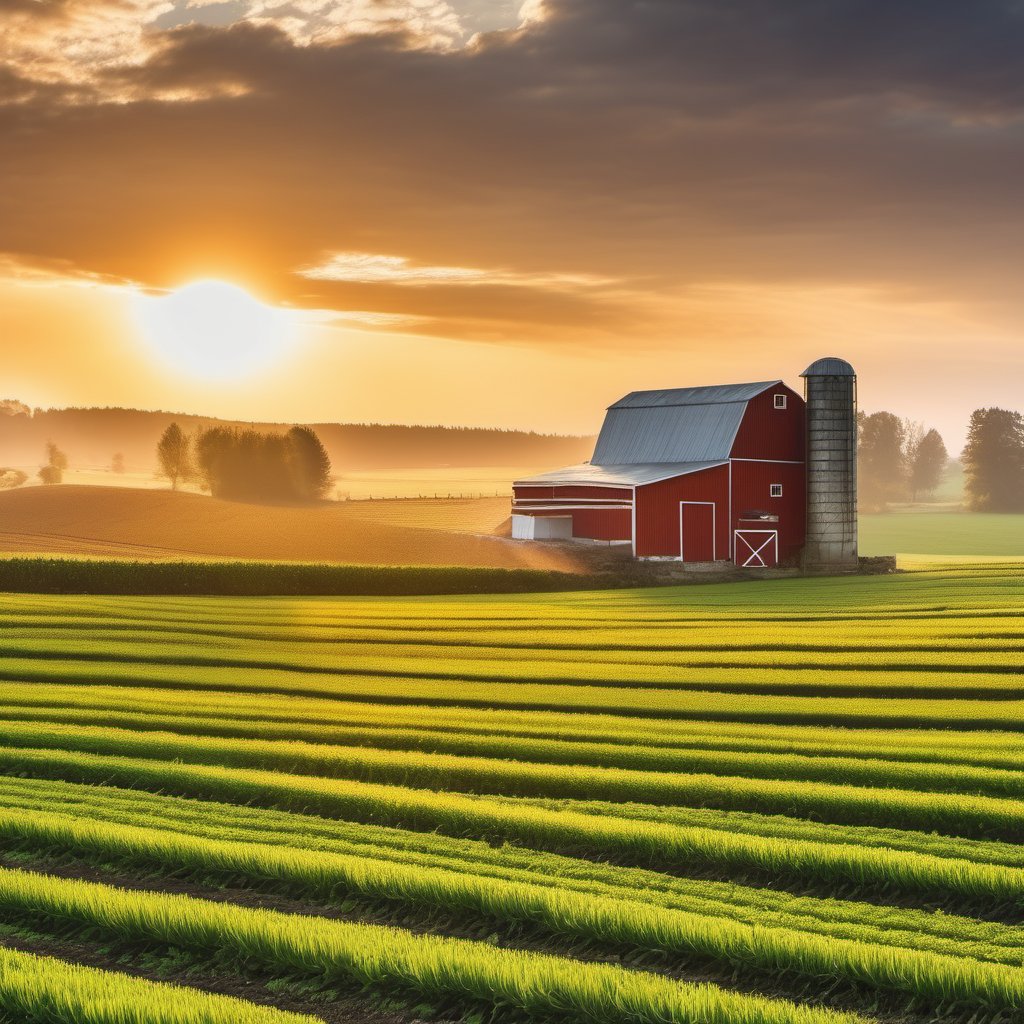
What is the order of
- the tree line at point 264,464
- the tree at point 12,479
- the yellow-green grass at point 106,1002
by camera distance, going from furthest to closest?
the tree at point 12,479 → the tree line at point 264,464 → the yellow-green grass at point 106,1002

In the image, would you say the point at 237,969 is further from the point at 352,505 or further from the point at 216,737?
the point at 352,505

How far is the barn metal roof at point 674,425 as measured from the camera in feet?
207

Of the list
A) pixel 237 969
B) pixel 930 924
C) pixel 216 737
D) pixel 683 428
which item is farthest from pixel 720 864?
pixel 683 428

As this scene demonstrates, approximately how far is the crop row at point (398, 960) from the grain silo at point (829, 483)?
56606mm

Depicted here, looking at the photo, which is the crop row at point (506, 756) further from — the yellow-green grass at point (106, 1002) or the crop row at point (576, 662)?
the yellow-green grass at point (106, 1002)

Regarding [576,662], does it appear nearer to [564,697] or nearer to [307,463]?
[564,697]

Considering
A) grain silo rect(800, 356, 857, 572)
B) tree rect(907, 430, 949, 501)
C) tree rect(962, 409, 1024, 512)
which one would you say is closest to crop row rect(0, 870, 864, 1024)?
grain silo rect(800, 356, 857, 572)

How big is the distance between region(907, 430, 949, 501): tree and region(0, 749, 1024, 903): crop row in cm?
17898

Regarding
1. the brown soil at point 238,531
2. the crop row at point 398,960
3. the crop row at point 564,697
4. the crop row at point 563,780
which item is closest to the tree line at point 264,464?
the brown soil at point 238,531

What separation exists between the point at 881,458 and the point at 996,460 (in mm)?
23847

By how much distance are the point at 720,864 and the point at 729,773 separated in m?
4.19

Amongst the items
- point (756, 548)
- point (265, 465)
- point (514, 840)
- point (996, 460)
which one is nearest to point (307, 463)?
point (265, 465)

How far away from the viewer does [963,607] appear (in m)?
42.3

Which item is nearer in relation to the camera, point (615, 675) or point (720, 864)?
point (720, 864)
